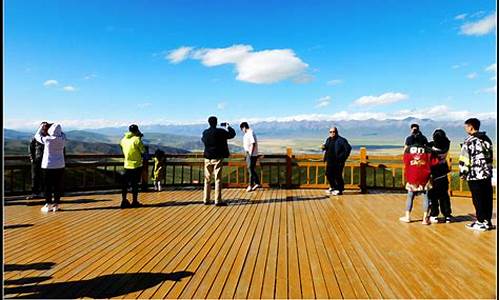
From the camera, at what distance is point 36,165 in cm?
714

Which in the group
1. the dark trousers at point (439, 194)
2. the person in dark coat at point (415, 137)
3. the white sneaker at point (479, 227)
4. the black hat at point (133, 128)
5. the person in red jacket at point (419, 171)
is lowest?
the white sneaker at point (479, 227)

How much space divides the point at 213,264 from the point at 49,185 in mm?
4159

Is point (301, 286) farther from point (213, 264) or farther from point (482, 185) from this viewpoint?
point (482, 185)

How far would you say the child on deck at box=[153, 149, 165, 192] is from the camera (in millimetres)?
8586

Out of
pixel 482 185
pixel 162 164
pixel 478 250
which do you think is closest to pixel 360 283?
pixel 478 250

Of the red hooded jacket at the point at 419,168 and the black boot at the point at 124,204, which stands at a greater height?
the red hooded jacket at the point at 419,168

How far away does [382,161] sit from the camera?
849cm

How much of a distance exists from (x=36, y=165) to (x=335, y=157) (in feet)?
21.9

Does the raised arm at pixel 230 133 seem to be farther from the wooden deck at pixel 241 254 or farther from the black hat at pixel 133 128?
the black hat at pixel 133 128

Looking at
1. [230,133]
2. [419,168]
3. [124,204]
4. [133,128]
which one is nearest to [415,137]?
[419,168]

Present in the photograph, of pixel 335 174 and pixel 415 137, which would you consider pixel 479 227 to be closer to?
pixel 415 137

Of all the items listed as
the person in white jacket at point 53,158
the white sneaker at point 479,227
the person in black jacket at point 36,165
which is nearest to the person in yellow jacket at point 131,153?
the person in white jacket at point 53,158

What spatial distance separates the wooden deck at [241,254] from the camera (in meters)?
2.97

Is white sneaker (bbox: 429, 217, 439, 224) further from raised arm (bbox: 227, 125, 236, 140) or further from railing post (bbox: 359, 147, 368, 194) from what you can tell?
raised arm (bbox: 227, 125, 236, 140)
